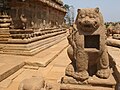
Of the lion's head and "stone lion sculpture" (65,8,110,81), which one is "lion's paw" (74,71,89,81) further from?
the lion's head

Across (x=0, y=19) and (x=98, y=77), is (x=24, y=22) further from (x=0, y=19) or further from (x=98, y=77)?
(x=98, y=77)

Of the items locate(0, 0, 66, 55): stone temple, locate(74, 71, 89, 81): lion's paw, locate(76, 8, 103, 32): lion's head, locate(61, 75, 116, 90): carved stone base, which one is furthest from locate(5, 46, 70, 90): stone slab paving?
locate(0, 0, 66, 55): stone temple

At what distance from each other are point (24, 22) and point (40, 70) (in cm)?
Result: 402

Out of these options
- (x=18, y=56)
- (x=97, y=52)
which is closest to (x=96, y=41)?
(x=97, y=52)

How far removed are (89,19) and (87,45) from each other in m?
0.62

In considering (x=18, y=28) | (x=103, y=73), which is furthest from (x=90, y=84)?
(x=18, y=28)

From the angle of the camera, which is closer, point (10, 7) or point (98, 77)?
point (98, 77)

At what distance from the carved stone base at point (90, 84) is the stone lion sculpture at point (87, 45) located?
3.3 inches

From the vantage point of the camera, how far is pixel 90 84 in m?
4.35

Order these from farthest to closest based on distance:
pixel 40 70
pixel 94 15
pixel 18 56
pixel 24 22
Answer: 1. pixel 24 22
2. pixel 18 56
3. pixel 40 70
4. pixel 94 15

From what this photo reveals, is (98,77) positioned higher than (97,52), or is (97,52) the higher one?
(97,52)

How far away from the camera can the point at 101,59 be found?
4.43m

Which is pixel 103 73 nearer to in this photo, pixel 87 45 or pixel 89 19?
pixel 87 45

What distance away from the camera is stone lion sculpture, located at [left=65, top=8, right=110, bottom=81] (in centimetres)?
419
